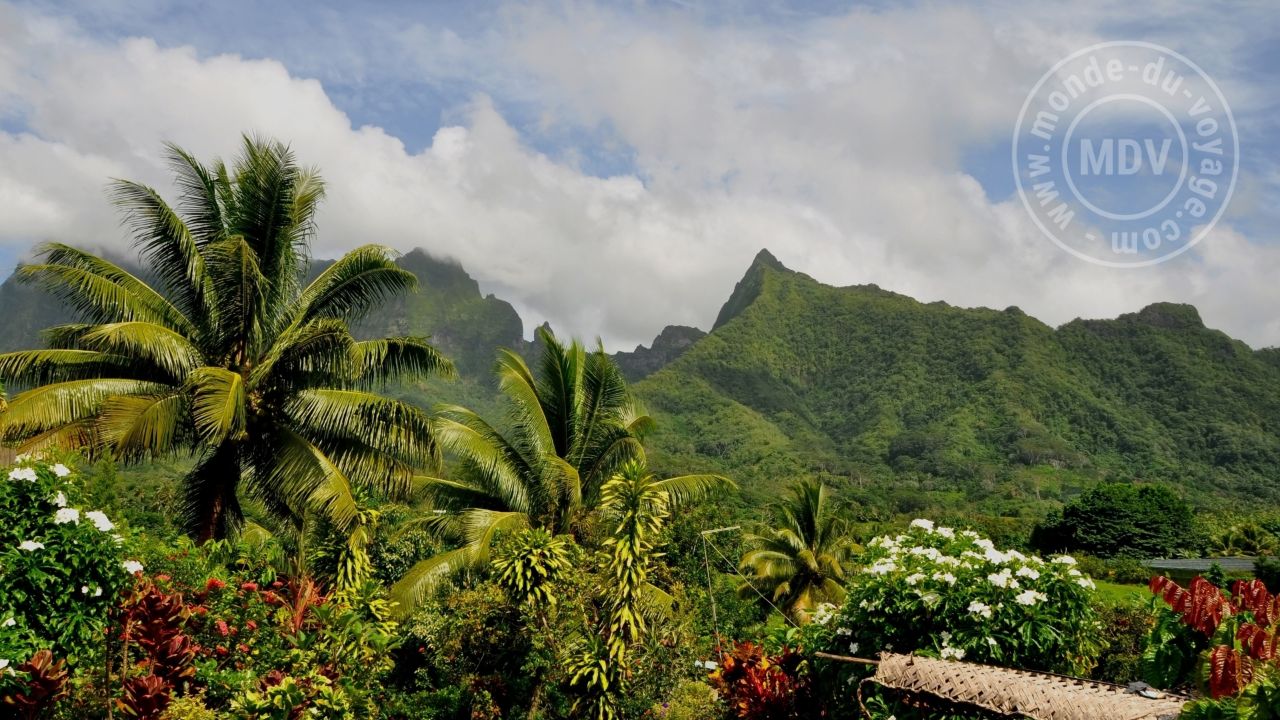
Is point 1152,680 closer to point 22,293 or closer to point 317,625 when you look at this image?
point 317,625

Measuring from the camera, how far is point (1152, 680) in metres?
5.46

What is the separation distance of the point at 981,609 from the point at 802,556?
2022cm

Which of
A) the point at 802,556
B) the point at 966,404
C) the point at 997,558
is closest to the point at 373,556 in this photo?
the point at 997,558

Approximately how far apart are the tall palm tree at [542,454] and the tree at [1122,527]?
44.8m

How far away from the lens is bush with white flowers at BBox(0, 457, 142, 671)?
17.3ft

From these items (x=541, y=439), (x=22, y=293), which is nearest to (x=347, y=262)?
(x=541, y=439)

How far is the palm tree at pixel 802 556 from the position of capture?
26.0m

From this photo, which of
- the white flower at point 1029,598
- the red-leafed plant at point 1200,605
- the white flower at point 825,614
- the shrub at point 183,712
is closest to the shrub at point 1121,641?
the white flower at point 825,614

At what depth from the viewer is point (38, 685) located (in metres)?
4.96

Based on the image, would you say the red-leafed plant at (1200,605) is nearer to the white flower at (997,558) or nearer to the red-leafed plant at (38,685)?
the white flower at (997,558)

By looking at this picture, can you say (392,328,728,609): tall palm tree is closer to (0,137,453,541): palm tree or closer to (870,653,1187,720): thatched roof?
(0,137,453,541): palm tree

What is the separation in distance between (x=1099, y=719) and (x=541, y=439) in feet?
31.7

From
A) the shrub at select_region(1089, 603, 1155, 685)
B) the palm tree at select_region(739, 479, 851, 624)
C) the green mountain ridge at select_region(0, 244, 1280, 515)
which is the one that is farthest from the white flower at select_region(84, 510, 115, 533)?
the green mountain ridge at select_region(0, 244, 1280, 515)

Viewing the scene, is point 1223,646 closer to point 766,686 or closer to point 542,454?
point 766,686
